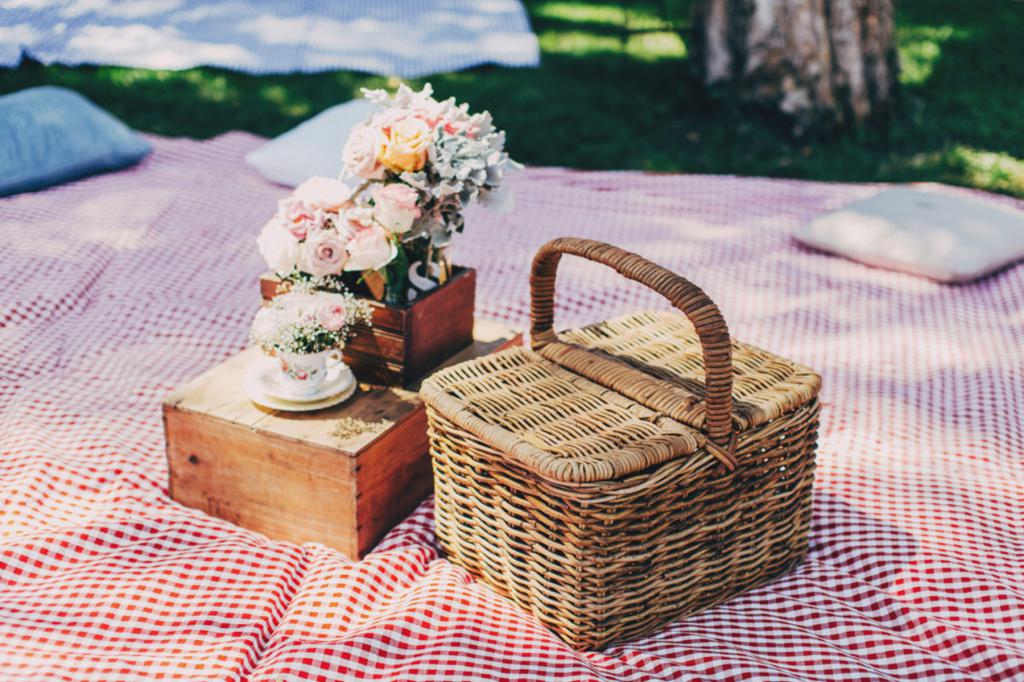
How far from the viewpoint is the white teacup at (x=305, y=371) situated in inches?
72.6

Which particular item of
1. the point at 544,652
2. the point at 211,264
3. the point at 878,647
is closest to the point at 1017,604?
the point at 878,647

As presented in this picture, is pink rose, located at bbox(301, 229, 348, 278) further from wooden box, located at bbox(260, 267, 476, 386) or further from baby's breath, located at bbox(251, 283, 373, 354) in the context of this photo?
wooden box, located at bbox(260, 267, 476, 386)

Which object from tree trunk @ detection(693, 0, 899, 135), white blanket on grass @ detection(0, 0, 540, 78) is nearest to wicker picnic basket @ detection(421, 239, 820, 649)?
white blanket on grass @ detection(0, 0, 540, 78)

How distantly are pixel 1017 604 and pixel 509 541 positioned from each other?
898mm

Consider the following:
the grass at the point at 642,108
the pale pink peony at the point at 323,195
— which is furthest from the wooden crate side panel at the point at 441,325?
the grass at the point at 642,108

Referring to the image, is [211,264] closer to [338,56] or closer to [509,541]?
[338,56]

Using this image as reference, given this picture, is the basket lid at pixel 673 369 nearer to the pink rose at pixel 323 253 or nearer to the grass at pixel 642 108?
the pink rose at pixel 323 253

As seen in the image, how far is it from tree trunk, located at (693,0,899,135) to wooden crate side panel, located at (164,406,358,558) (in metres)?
3.47

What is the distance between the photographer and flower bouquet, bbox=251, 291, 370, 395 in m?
1.80

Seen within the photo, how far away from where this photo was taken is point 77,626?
5.38ft

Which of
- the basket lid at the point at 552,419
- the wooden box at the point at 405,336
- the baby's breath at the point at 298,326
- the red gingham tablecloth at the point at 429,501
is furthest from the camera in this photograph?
the wooden box at the point at 405,336

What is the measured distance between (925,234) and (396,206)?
2038 mm

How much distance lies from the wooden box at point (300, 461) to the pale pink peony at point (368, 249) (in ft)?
0.90

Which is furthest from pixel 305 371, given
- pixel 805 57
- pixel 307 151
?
pixel 805 57
